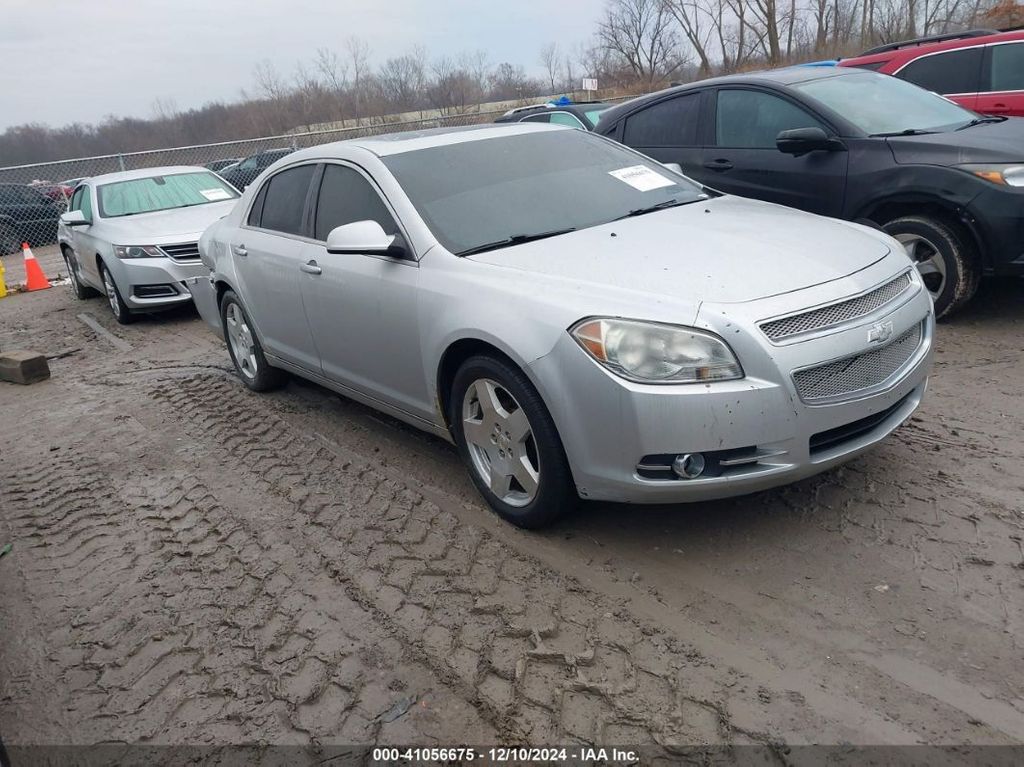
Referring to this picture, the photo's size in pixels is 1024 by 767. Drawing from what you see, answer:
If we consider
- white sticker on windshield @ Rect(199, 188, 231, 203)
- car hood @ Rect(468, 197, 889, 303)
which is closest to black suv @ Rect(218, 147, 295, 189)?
white sticker on windshield @ Rect(199, 188, 231, 203)

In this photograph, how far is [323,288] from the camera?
4.42 meters

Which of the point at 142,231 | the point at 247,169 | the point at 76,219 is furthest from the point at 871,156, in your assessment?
the point at 247,169

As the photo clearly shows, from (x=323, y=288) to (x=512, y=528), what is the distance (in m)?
1.77

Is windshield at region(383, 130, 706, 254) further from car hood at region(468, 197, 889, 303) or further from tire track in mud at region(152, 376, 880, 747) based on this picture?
tire track in mud at region(152, 376, 880, 747)

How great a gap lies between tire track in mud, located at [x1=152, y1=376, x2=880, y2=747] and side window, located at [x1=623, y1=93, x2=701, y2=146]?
13.8 feet

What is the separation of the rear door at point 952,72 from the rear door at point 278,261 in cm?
638

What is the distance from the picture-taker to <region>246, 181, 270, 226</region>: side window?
5344 mm

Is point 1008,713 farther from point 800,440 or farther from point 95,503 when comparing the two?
point 95,503

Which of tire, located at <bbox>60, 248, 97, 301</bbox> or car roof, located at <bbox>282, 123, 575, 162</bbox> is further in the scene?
tire, located at <bbox>60, 248, 97, 301</bbox>

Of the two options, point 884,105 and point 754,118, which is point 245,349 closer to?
point 754,118

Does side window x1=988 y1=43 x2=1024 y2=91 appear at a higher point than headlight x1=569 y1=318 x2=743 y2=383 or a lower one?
higher

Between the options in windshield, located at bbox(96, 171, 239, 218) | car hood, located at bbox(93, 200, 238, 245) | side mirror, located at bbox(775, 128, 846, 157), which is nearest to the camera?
side mirror, located at bbox(775, 128, 846, 157)

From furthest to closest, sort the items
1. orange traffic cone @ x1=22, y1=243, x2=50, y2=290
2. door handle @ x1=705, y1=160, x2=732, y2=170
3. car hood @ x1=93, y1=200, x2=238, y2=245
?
orange traffic cone @ x1=22, y1=243, x2=50, y2=290 → car hood @ x1=93, y1=200, x2=238, y2=245 → door handle @ x1=705, y1=160, x2=732, y2=170

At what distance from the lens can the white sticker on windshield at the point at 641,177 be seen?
14.2 feet
